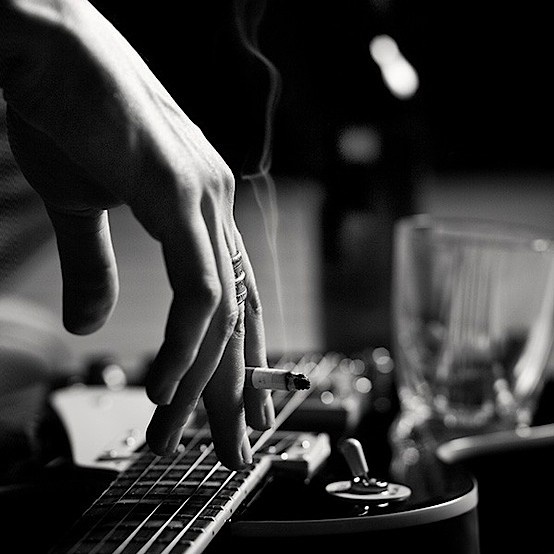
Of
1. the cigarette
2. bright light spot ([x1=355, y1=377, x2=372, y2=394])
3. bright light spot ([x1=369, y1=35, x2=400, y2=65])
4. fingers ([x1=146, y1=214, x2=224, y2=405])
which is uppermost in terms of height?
bright light spot ([x1=369, y1=35, x2=400, y2=65])

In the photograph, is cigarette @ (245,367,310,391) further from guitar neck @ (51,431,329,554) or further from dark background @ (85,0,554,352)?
dark background @ (85,0,554,352)

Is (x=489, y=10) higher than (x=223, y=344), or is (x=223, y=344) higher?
(x=489, y=10)

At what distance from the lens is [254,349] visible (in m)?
0.66

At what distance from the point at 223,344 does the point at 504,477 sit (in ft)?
1.77

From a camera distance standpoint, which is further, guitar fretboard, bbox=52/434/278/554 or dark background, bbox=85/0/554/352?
dark background, bbox=85/0/554/352

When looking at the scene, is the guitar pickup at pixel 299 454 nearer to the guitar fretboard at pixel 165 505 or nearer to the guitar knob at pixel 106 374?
the guitar fretboard at pixel 165 505

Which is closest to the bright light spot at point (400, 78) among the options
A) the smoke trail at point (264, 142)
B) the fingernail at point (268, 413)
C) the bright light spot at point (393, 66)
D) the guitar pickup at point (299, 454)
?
the bright light spot at point (393, 66)

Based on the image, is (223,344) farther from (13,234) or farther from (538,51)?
(538,51)

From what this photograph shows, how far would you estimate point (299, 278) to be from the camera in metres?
1.70

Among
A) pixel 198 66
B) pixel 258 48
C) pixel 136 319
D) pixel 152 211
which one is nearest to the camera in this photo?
pixel 152 211

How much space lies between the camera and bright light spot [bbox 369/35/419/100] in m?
1.44

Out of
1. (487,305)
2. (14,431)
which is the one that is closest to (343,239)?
(487,305)

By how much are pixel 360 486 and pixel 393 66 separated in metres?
0.95

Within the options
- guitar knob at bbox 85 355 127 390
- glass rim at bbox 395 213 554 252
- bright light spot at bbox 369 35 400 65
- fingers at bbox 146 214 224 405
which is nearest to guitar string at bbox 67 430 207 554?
fingers at bbox 146 214 224 405
